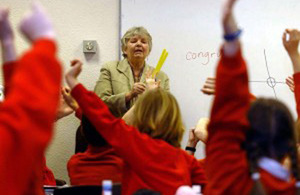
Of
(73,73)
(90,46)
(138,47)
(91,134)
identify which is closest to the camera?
(73,73)

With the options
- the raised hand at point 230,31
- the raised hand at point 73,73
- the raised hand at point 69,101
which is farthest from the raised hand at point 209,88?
the raised hand at point 69,101

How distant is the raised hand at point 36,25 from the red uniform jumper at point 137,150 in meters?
0.91

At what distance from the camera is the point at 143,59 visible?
3.60 metres

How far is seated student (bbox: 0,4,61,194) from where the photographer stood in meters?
1.00

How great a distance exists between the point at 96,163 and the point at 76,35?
170 cm

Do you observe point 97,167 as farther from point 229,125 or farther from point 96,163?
point 229,125

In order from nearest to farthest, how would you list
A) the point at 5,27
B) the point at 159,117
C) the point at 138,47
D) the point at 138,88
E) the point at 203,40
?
the point at 5,27 → the point at 159,117 → the point at 138,88 → the point at 138,47 → the point at 203,40

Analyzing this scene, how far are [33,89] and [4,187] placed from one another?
0.24m

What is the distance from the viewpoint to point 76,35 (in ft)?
12.8

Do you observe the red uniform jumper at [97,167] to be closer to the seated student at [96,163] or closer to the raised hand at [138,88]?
the seated student at [96,163]

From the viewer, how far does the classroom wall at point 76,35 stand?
12.7ft

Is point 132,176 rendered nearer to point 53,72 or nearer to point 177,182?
point 177,182

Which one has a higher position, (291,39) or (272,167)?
(291,39)

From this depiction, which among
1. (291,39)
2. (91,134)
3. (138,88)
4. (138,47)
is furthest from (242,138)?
(138,47)
